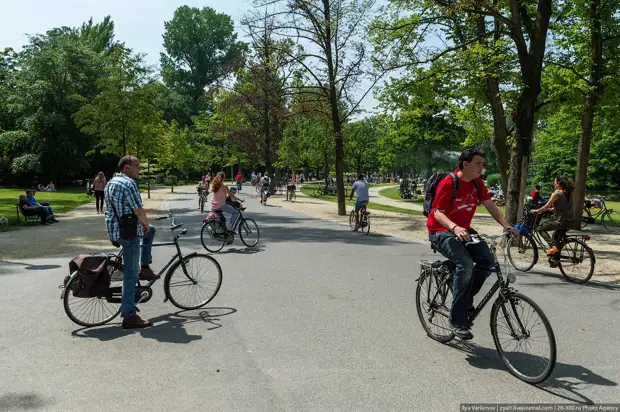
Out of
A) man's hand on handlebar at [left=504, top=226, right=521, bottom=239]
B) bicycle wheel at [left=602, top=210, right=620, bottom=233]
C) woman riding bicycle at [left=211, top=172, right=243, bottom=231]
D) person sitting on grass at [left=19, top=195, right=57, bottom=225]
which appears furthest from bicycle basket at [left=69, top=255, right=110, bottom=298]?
bicycle wheel at [left=602, top=210, right=620, bottom=233]

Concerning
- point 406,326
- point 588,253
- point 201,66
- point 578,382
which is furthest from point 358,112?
point 201,66

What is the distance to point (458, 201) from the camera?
186 inches

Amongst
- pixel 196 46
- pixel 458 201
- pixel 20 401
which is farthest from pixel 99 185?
pixel 196 46

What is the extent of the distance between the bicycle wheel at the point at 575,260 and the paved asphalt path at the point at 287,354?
73 centimetres

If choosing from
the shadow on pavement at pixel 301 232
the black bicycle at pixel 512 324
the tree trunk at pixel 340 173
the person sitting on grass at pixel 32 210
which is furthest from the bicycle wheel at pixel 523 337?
the tree trunk at pixel 340 173

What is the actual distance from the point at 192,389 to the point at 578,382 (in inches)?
115

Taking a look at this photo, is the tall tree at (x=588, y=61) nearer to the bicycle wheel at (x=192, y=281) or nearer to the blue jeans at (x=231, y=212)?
the blue jeans at (x=231, y=212)

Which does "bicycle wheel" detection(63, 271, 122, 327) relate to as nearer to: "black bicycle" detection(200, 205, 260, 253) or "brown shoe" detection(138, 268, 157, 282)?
"brown shoe" detection(138, 268, 157, 282)

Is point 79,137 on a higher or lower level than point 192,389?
higher

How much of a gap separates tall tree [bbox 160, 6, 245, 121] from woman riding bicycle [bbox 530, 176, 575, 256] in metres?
76.7

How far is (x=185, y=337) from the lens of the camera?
5297 millimetres

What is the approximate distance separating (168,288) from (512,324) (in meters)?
3.83

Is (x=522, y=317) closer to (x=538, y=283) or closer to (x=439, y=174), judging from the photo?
(x=439, y=174)

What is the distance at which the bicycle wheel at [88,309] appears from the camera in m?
5.56
